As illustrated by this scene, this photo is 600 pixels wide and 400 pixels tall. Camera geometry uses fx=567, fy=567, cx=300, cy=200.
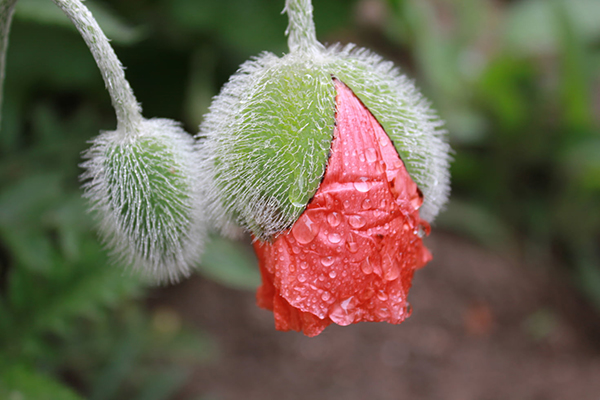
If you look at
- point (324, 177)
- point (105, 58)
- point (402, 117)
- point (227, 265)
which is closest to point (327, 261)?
point (324, 177)

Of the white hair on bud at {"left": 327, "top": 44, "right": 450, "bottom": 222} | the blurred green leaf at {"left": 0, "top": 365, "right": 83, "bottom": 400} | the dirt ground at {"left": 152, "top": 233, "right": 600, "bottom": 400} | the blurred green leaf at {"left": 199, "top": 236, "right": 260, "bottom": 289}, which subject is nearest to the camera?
the white hair on bud at {"left": 327, "top": 44, "right": 450, "bottom": 222}

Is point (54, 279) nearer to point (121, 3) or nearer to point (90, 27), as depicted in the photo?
point (90, 27)

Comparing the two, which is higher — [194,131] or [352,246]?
[352,246]

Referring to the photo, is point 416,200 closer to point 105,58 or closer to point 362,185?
point 362,185

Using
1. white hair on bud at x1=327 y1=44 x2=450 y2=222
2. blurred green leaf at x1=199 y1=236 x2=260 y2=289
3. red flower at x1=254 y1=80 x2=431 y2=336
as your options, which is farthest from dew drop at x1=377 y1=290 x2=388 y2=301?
blurred green leaf at x1=199 y1=236 x2=260 y2=289

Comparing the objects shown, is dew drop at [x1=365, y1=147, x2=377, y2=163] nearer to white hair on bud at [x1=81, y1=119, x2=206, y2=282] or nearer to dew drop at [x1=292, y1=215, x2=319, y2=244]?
dew drop at [x1=292, y1=215, x2=319, y2=244]

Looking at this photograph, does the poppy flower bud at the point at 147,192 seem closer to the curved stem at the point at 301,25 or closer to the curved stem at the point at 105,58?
the curved stem at the point at 105,58

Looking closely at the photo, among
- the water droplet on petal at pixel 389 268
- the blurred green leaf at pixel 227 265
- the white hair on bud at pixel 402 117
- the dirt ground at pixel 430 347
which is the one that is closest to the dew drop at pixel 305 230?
the water droplet on petal at pixel 389 268
